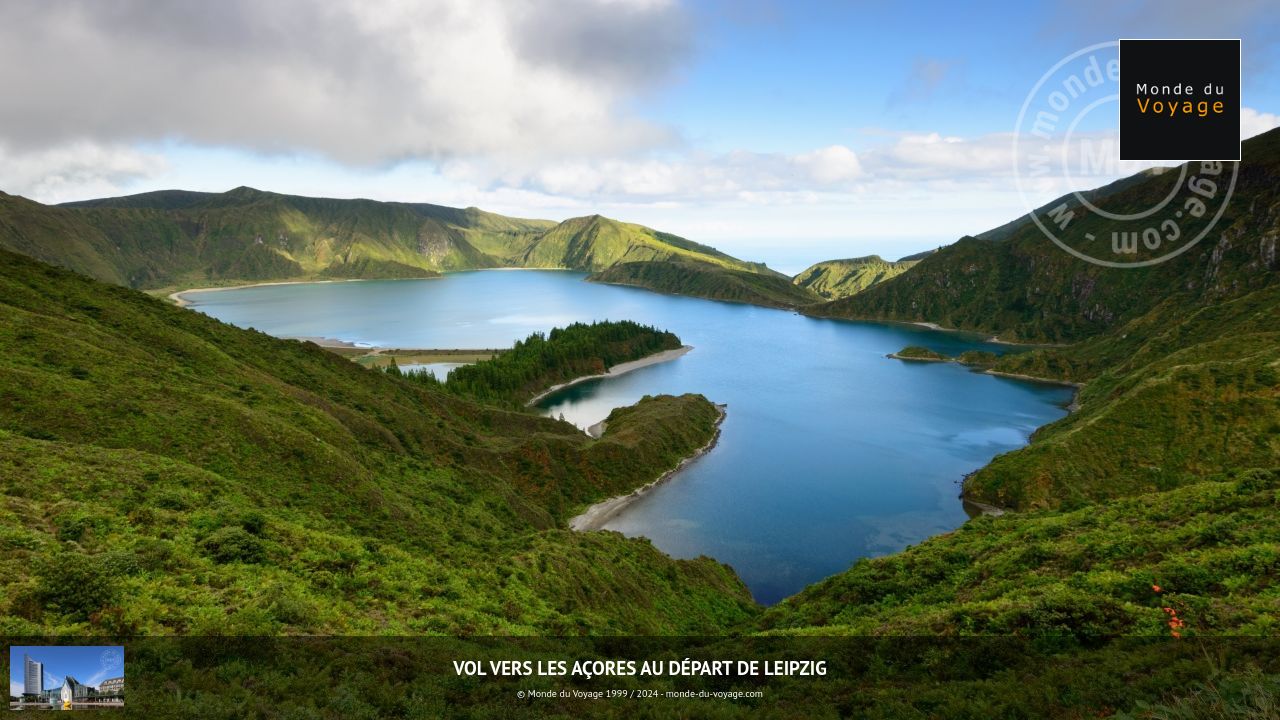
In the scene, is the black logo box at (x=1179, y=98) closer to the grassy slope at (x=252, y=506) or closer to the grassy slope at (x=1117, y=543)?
the grassy slope at (x=1117, y=543)

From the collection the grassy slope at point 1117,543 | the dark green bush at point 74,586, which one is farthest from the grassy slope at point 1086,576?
the dark green bush at point 74,586

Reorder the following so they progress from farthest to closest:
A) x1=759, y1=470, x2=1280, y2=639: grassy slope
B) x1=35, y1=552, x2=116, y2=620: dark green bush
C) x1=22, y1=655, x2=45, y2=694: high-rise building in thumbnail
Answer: x1=759, y1=470, x2=1280, y2=639: grassy slope < x1=35, y1=552, x2=116, y2=620: dark green bush < x1=22, y1=655, x2=45, y2=694: high-rise building in thumbnail

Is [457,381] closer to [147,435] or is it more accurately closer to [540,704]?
[147,435]

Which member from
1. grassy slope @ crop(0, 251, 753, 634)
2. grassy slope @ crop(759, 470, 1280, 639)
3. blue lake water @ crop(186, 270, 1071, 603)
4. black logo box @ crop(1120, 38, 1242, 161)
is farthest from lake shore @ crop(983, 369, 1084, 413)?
grassy slope @ crop(0, 251, 753, 634)

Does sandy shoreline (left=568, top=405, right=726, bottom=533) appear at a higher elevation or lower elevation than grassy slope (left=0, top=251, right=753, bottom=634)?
lower

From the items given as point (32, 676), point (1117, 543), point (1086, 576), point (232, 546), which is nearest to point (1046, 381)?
point (1117, 543)

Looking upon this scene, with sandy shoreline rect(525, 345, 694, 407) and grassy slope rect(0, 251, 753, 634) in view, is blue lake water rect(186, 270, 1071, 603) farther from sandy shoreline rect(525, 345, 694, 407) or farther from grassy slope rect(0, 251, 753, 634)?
grassy slope rect(0, 251, 753, 634)
